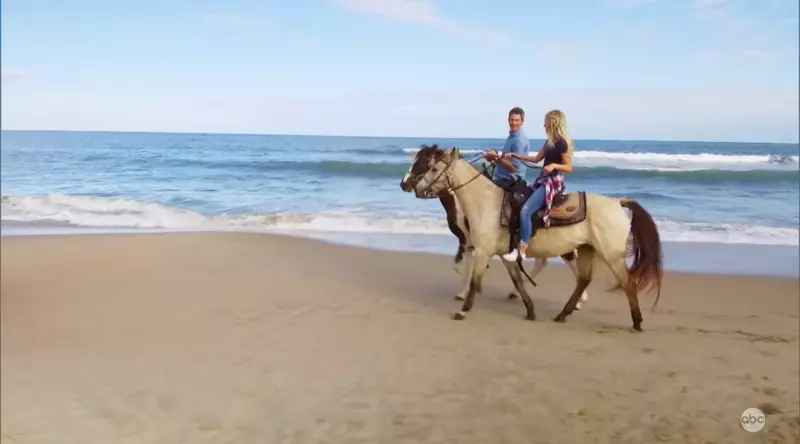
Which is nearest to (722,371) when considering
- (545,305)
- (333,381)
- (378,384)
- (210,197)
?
(545,305)

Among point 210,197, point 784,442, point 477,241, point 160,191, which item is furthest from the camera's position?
point 477,241

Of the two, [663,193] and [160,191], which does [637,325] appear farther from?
[160,191]

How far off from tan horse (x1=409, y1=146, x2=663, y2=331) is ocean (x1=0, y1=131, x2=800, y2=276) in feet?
0.52

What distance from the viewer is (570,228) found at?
12.3 feet

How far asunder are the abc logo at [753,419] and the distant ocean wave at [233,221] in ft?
5.43

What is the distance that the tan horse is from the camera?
11.8 feet

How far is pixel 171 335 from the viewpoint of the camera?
3.49m

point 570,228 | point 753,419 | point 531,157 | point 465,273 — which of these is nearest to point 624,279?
point 570,228

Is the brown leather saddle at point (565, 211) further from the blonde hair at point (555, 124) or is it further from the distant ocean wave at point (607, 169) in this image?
the blonde hair at point (555, 124)

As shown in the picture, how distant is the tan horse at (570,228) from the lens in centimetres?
361

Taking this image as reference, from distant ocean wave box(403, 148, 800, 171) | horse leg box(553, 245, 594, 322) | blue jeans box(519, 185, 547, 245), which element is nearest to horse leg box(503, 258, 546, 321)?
horse leg box(553, 245, 594, 322)

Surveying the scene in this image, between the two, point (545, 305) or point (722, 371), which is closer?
point (722, 371)

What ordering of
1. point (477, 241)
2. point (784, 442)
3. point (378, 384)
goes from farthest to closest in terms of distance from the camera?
point (477, 241) < point (378, 384) < point (784, 442)

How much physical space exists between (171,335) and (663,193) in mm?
2927
